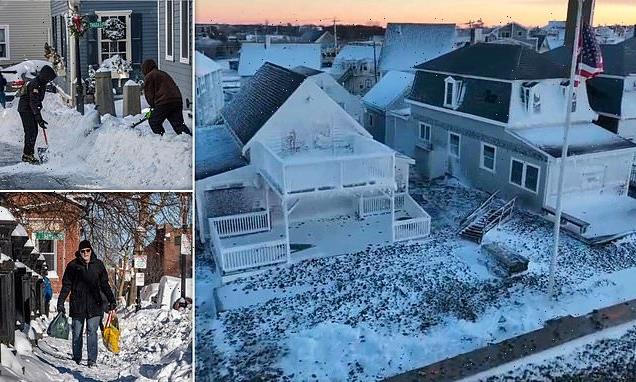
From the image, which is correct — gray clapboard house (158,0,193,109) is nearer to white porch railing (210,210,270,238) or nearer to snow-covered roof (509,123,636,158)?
white porch railing (210,210,270,238)

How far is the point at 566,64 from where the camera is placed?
962cm

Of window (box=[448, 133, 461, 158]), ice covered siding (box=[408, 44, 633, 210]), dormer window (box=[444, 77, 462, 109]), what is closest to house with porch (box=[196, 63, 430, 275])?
ice covered siding (box=[408, 44, 633, 210])

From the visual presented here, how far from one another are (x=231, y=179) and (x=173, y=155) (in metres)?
3.70

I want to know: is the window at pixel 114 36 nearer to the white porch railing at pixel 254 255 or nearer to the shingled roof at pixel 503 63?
the white porch railing at pixel 254 255

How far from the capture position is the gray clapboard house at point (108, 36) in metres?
3.51

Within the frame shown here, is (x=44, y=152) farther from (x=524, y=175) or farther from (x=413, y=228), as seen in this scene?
(x=524, y=175)

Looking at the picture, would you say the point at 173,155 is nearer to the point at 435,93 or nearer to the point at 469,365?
the point at 469,365

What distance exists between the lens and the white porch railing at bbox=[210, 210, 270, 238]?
736cm

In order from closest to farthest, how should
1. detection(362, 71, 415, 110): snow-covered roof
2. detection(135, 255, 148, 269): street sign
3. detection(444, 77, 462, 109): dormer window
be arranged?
1. detection(135, 255, 148, 269): street sign
2. detection(444, 77, 462, 109): dormer window
3. detection(362, 71, 415, 110): snow-covered roof

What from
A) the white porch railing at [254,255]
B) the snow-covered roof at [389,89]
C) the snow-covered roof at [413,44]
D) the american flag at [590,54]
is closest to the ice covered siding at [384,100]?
the snow-covered roof at [389,89]

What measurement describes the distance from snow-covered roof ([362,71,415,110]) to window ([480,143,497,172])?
2227 millimetres

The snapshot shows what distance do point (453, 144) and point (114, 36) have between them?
7288mm

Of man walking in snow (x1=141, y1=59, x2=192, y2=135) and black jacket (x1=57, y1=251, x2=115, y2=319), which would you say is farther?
man walking in snow (x1=141, y1=59, x2=192, y2=135)

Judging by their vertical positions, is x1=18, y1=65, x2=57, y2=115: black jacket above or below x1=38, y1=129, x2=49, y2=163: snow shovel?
above
